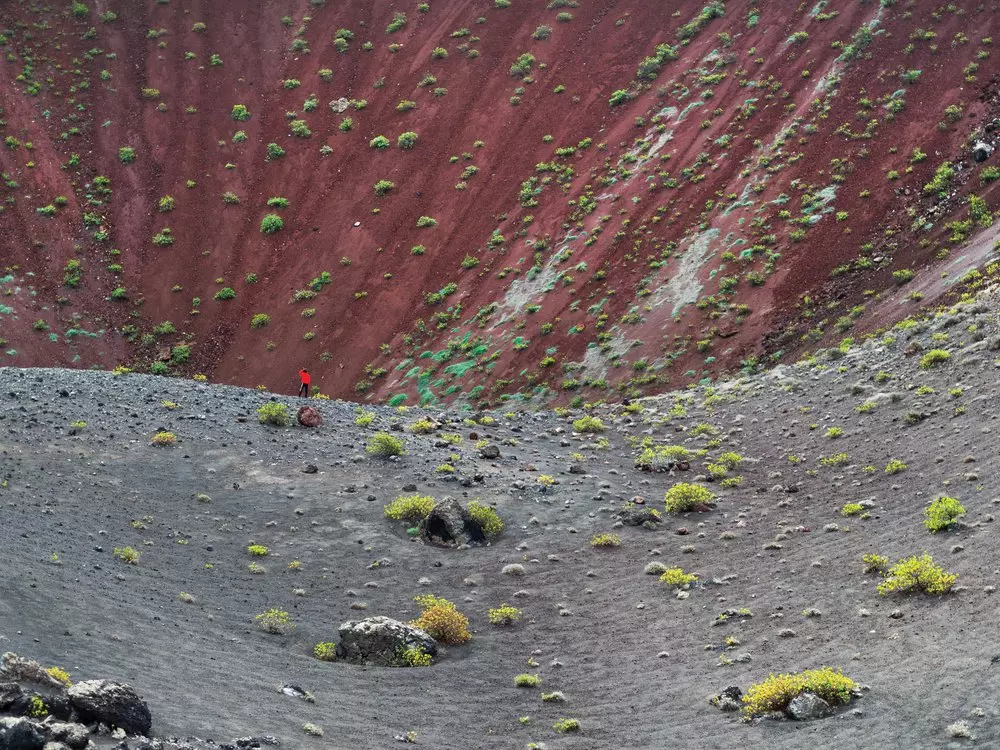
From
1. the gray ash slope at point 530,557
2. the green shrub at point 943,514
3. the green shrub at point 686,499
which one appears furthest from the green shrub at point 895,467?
the green shrub at point 686,499

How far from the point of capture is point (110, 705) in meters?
10.3

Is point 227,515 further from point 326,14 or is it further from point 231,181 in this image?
point 326,14

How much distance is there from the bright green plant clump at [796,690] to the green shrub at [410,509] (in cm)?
925

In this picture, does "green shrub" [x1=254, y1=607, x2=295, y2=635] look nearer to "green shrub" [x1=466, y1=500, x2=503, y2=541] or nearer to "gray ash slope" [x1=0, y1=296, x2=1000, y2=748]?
"gray ash slope" [x1=0, y1=296, x2=1000, y2=748]

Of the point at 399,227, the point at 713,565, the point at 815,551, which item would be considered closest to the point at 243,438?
the point at 713,565

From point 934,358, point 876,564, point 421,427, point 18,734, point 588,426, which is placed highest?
point 934,358

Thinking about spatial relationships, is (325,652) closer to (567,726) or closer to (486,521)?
(567,726)

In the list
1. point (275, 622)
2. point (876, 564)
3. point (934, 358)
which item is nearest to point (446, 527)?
point (275, 622)

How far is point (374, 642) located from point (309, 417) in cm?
1069

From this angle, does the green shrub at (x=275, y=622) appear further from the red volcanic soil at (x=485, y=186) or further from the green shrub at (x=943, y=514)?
the red volcanic soil at (x=485, y=186)

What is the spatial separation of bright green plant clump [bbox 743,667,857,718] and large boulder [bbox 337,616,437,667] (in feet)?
16.2

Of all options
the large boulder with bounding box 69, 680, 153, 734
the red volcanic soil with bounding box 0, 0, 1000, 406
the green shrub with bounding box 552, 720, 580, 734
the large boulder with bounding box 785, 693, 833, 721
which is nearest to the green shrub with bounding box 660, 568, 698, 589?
the green shrub with bounding box 552, 720, 580, 734

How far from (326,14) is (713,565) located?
48556 mm

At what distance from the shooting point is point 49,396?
959 inches
